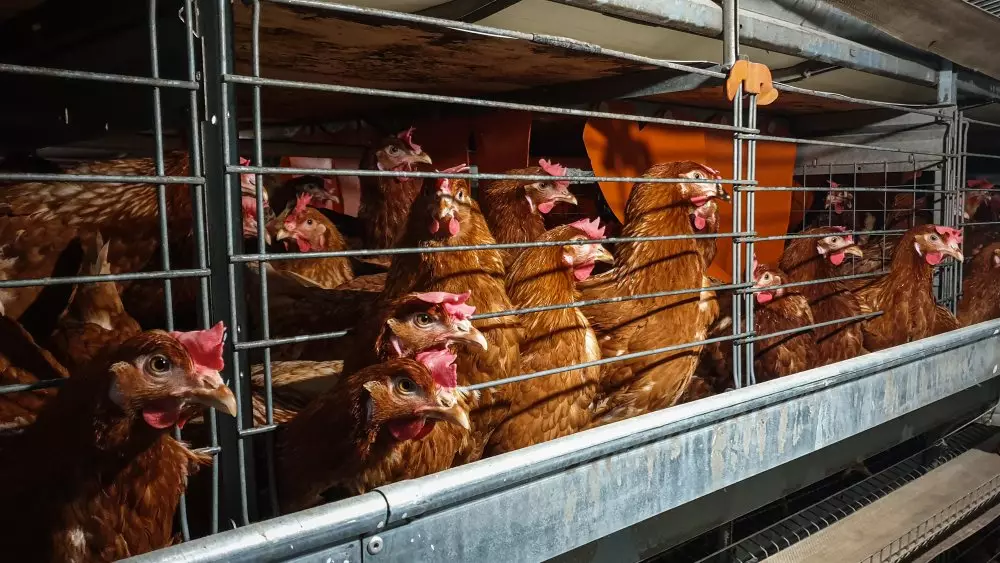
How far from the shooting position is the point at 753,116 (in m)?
1.74

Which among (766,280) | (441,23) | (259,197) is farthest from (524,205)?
(259,197)

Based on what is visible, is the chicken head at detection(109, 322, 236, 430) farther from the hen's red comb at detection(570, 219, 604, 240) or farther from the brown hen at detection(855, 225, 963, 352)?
the brown hen at detection(855, 225, 963, 352)

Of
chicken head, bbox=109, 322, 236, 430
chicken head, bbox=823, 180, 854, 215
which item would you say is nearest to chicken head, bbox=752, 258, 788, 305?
chicken head, bbox=823, 180, 854, 215

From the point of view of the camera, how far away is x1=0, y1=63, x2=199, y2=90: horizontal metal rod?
2.69 ft

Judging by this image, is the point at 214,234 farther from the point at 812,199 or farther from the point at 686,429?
the point at 812,199

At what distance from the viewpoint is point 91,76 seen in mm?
855

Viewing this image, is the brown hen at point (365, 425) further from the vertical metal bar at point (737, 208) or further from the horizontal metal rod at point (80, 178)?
the vertical metal bar at point (737, 208)

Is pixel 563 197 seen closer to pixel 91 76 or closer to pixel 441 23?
pixel 441 23

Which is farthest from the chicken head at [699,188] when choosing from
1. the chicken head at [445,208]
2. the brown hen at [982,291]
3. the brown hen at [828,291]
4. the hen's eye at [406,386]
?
the brown hen at [982,291]

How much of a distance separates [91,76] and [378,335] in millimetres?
792

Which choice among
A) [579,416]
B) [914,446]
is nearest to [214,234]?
[579,416]

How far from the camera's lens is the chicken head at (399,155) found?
2.81 m

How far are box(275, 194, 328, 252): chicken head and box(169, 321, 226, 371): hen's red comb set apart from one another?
2028mm

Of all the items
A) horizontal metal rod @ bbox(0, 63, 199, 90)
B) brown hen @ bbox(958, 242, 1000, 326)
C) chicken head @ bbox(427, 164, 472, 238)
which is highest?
horizontal metal rod @ bbox(0, 63, 199, 90)
